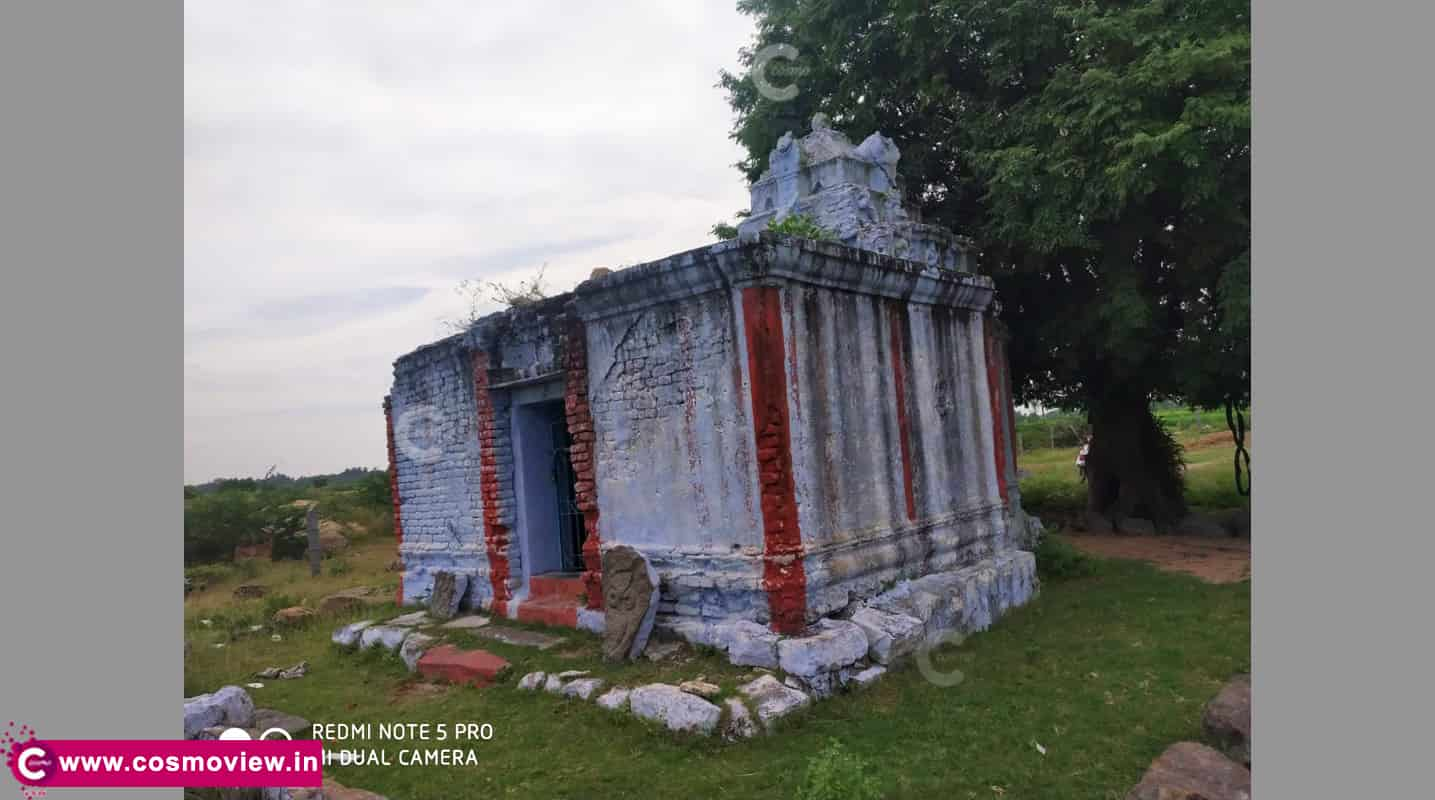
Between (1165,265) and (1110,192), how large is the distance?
304 centimetres

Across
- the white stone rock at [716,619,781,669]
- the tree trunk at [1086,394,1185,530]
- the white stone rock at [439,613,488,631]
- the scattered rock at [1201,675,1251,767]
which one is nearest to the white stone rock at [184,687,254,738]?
the white stone rock at [439,613,488,631]

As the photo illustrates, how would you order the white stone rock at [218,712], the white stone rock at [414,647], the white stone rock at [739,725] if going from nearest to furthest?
the white stone rock at [739,725] → the white stone rock at [218,712] → the white stone rock at [414,647]

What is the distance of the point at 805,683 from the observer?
21.1 feet

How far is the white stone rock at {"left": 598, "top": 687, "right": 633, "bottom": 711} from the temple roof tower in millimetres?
4814

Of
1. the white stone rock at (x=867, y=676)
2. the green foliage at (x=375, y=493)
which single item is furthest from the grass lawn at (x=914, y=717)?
the green foliage at (x=375, y=493)

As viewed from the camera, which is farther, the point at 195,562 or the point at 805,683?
the point at 195,562

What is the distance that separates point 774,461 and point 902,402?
2125 mm

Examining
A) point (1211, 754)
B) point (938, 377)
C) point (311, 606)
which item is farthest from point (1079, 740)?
point (311, 606)

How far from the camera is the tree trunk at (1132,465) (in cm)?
1556

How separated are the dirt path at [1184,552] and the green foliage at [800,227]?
6.33m

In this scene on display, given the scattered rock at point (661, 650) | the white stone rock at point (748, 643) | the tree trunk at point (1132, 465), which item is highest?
the tree trunk at point (1132, 465)

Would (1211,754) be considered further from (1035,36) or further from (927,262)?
(1035,36)

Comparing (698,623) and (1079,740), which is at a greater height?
(698,623)

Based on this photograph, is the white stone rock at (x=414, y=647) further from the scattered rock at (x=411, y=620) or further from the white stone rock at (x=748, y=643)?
the white stone rock at (x=748, y=643)
